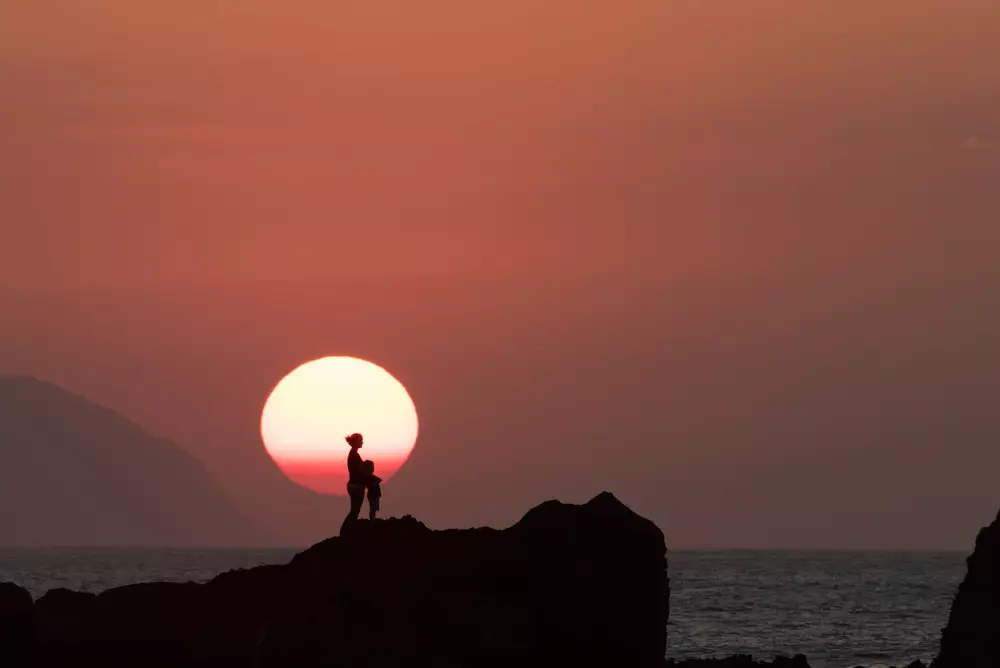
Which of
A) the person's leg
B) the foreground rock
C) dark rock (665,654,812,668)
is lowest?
dark rock (665,654,812,668)

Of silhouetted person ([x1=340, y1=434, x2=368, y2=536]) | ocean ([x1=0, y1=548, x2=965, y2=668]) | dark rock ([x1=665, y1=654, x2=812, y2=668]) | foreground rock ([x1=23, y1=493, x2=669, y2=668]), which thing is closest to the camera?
foreground rock ([x1=23, y1=493, x2=669, y2=668])

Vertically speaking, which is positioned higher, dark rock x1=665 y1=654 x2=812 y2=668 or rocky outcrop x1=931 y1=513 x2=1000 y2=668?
rocky outcrop x1=931 y1=513 x2=1000 y2=668

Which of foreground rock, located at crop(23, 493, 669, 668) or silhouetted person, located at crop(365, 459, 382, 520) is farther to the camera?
silhouetted person, located at crop(365, 459, 382, 520)

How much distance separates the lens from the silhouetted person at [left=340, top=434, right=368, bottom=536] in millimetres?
34838

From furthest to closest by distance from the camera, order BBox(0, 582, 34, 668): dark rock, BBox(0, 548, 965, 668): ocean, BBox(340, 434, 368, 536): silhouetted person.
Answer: BBox(0, 548, 965, 668): ocean
BBox(340, 434, 368, 536): silhouetted person
BBox(0, 582, 34, 668): dark rock

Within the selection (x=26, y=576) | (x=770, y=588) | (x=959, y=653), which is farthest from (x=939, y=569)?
(x=959, y=653)

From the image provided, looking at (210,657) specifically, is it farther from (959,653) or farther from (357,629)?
(959,653)

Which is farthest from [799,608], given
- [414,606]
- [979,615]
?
[414,606]

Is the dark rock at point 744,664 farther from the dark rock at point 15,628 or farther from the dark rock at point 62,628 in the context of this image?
the dark rock at point 15,628

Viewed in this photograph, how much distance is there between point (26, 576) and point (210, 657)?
134m

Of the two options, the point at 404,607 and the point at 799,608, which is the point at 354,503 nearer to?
the point at 404,607

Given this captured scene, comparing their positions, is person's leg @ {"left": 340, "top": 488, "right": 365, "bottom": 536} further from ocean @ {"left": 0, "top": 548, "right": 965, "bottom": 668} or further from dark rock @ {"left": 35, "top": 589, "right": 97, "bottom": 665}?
ocean @ {"left": 0, "top": 548, "right": 965, "bottom": 668}

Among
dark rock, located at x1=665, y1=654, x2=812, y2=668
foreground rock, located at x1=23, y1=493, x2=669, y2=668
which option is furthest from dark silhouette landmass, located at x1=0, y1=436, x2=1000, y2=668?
dark rock, located at x1=665, y1=654, x2=812, y2=668

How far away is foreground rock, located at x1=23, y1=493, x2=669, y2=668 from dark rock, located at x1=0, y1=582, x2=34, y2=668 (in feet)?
0.68
